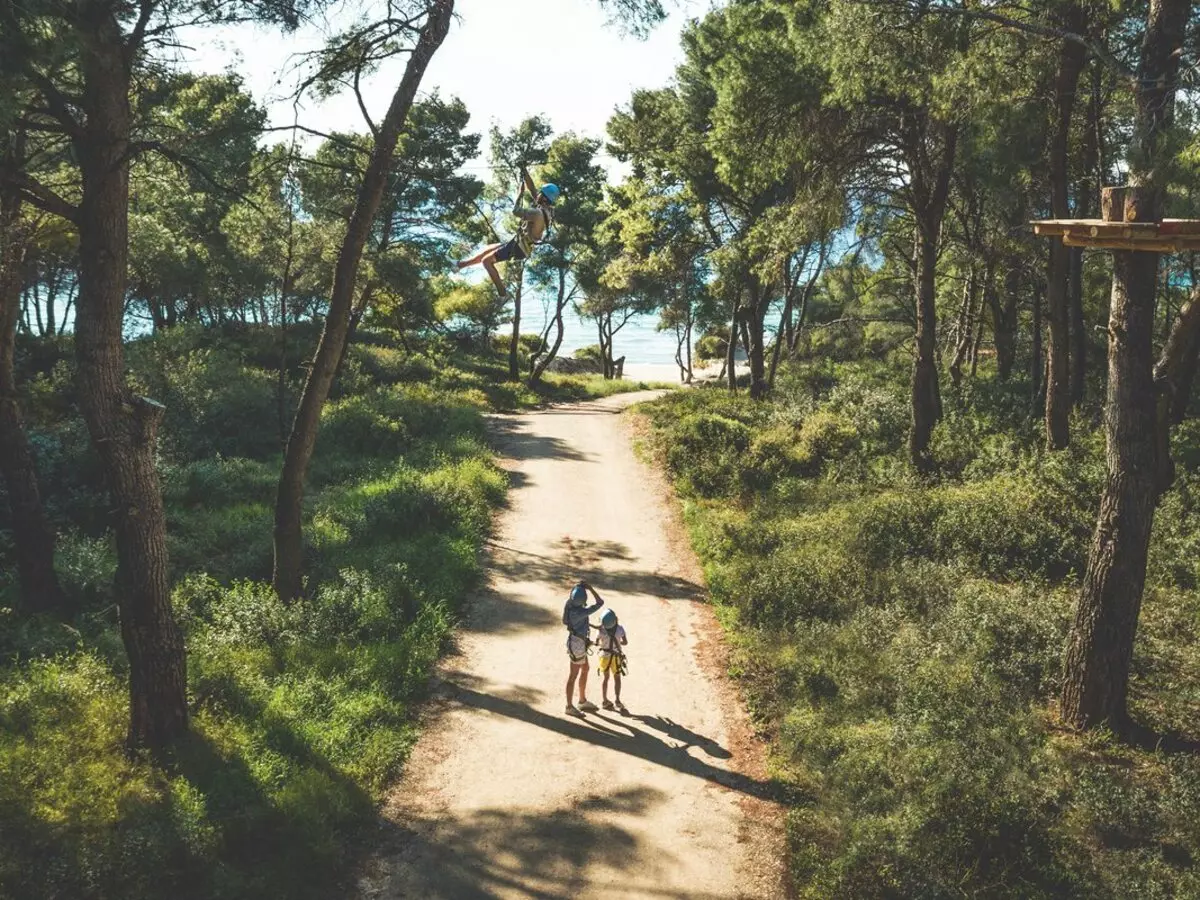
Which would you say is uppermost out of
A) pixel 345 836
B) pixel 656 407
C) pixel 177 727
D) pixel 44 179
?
pixel 44 179

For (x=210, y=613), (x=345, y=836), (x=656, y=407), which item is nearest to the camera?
(x=345, y=836)

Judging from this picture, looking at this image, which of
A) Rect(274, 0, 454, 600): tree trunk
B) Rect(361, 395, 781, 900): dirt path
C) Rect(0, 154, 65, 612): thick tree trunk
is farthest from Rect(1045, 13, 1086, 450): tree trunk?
Rect(0, 154, 65, 612): thick tree trunk

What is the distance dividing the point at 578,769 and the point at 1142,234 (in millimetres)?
8408

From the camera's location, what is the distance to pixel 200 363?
27281mm

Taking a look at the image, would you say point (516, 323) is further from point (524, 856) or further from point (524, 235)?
point (524, 856)

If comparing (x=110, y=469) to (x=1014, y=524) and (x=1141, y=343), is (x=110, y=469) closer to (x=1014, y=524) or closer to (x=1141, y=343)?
(x=1141, y=343)

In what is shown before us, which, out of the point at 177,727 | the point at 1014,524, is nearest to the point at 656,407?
the point at 1014,524

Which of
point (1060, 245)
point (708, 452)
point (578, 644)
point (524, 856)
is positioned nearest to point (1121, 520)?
point (578, 644)

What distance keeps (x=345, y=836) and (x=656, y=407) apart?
22670 mm

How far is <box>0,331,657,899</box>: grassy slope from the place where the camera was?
7.11m

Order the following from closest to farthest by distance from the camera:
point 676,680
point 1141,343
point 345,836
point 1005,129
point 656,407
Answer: point 345,836, point 1141,343, point 676,680, point 1005,129, point 656,407

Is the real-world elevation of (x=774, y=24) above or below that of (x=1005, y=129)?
→ above

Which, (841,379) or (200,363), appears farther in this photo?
(841,379)

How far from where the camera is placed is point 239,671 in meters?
10.4
